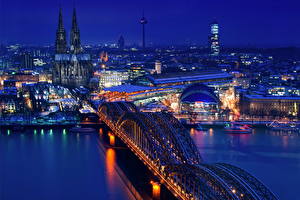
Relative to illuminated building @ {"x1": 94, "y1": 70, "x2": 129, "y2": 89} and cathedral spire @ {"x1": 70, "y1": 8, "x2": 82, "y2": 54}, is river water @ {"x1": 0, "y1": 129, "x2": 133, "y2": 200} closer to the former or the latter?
cathedral spire @ {"x1": 70, "y1": 8, "x2": 82, "y2": 54}

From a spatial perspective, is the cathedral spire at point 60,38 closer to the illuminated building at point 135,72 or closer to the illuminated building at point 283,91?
the illuminated building at point 135,72

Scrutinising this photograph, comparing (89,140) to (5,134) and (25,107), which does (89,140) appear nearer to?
(5,134)

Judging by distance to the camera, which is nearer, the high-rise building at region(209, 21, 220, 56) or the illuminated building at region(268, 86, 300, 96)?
the illuminated building at region(268, 86, 300, 96)

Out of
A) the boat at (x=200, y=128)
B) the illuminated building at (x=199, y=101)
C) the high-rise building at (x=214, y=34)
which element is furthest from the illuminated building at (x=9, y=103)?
the high-rise building at (x=214, y=34)

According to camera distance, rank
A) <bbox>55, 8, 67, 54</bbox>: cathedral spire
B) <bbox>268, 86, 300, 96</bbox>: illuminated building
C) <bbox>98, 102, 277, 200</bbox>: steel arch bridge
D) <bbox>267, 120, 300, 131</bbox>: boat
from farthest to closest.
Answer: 1. <bbox>55, 8, 67, 54</bbox>: cathedral spire
2. <bbox>268, 86, 300, 96</bbox>: illuminated building
3. <bbox>267, 120, 300, 131</bbox>: boat
4. <bbox>98, 102, 277, 200</bbox>: steel arch bridge

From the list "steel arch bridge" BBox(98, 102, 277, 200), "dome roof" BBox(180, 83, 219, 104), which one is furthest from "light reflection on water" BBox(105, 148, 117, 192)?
"dome roof" BBox(180, 83, 219, 104)

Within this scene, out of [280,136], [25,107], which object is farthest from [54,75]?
[280,136]

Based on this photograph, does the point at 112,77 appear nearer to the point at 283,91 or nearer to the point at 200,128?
the point at 283,91
